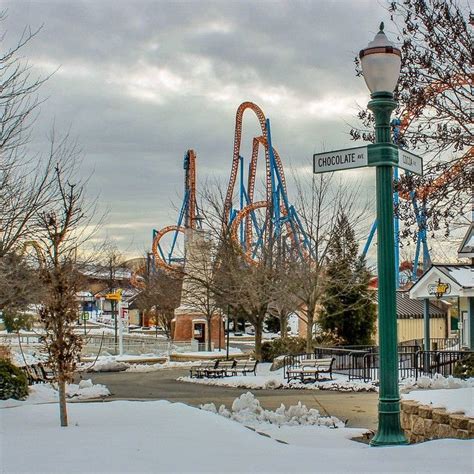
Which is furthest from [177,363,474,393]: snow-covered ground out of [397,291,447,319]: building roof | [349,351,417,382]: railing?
[397,291,447,319]: building roof

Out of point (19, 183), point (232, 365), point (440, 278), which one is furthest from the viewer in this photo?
point (232, 365)

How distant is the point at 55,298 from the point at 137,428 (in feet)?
7.53

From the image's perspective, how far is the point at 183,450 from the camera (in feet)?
26.5

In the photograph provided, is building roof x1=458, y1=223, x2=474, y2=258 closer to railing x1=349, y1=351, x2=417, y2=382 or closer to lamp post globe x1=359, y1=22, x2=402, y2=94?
railing x1=349, y1=351, x2=417, y2=382

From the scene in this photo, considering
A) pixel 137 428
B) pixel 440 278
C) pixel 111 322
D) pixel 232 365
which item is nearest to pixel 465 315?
pixel 440 278

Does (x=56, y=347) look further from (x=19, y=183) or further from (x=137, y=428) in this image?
(x=19, y=183)

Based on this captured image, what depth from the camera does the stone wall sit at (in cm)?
985

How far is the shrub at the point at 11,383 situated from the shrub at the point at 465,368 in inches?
450

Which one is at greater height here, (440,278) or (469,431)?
(440,278)

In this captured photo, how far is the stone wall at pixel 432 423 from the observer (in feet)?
32.3

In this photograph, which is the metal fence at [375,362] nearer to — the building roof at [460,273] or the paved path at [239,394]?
the building roof at [460,273]

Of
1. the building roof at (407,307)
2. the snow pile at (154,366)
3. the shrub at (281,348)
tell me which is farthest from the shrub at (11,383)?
the building roof at (407,307)

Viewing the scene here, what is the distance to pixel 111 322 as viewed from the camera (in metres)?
87.1

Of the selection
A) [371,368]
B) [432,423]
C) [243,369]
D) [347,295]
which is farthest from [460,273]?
[432,423]
